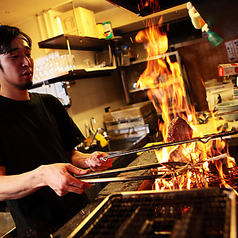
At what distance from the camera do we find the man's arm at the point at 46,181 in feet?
4.17

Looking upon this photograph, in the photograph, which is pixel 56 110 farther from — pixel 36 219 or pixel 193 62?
pixel 193 62

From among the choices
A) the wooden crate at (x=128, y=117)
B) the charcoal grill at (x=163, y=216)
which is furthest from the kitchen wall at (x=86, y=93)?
the charcoal grill at (x=163, y=216)

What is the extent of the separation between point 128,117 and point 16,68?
3.38 metres

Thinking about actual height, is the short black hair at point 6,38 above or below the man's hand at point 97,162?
above

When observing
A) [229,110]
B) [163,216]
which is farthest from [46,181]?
[229,110]

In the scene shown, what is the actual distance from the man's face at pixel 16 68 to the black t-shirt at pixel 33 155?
145mm

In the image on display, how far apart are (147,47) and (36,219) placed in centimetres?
567

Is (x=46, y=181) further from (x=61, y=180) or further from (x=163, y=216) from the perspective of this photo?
(x=163, y=216)

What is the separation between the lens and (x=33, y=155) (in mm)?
1860

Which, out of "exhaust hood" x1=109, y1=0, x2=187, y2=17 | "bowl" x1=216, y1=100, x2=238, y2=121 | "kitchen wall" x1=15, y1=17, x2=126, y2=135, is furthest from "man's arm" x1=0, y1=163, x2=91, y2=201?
"kitchen wall" x1=15, y1=17, x2=126, y2=135

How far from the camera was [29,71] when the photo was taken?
1920mm

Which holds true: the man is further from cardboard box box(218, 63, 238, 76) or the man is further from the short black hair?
cardboard box box(218, 63, 238, 76)

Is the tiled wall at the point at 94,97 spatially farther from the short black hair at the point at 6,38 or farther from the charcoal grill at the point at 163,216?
the charcoal grill at the point at 163,216

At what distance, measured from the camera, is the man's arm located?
1.27 meters
